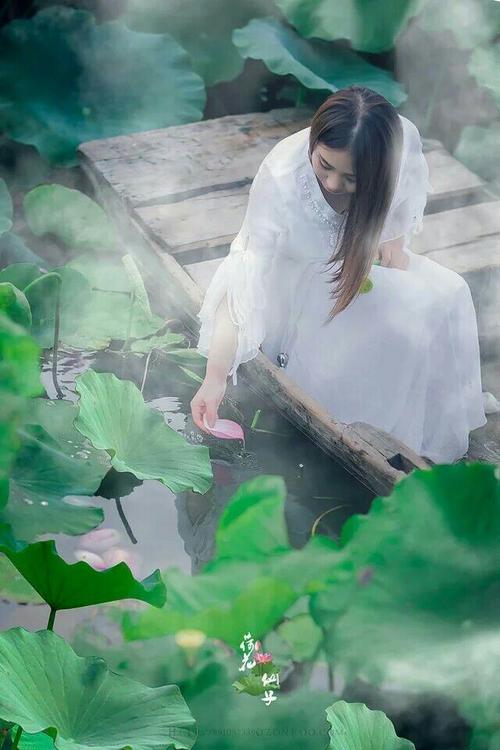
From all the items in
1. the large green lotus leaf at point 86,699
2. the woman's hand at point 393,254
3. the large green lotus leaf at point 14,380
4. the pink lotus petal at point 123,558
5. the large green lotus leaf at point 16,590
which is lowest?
the pink lotus petal at point 123,558

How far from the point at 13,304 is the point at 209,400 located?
0.41m

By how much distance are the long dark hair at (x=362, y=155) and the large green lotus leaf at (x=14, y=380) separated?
70cm

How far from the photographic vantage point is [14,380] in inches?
58.3

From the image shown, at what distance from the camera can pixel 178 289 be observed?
97.1 inches

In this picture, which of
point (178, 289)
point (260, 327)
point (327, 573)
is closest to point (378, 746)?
point (327, 573)

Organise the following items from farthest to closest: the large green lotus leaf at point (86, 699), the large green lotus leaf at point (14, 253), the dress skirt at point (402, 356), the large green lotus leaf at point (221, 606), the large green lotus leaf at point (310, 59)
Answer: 1. the large green lotus leaf at point (310, 59)
2. the large green lotus leaf at point (14, 253)
3. the dress skirt at point (402, 356)
4. the large green lotus leaf at point (221, 606)
5. the large green lotus leaf at point (86, 699)

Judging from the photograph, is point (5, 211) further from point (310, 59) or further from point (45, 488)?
A: point (310, 59)

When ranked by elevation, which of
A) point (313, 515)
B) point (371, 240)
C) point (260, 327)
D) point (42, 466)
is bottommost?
point (313, 515)

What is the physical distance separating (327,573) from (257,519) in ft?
0.51

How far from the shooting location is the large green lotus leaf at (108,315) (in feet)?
7.95

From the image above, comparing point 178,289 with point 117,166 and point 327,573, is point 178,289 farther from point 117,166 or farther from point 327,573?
point 327,573

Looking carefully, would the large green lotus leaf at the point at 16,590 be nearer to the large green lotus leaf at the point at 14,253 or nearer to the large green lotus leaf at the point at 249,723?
the large green lotus leaf at the point at 249,723

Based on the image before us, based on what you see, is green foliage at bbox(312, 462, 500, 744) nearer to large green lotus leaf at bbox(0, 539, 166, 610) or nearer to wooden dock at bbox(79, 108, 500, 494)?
large green lotus leaf at bbox(0, 539, 166, 610)

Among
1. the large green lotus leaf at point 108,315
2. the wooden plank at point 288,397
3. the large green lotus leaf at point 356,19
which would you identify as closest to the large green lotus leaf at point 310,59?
the large green lotus leaf at point 356,19
